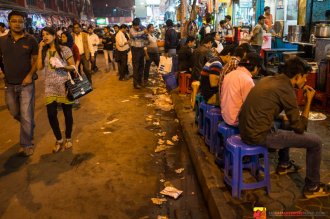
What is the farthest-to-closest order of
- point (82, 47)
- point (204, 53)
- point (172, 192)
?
point (82, 47) → point (204, 53) → point (172, 192)

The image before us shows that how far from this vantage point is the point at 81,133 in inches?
283

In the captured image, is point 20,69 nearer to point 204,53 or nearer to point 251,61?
point 251,61

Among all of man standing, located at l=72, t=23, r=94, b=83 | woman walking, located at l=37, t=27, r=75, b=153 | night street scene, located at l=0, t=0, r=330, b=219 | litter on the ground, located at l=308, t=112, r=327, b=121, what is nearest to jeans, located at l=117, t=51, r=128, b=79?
man standing, located at l=72, t=23, r=94, b=83

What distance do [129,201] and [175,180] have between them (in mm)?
909

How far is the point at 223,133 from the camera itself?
468 cm

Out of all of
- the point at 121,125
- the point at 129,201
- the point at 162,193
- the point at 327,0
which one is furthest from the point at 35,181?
the point at 327,0

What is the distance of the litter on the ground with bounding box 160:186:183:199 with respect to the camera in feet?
14.9

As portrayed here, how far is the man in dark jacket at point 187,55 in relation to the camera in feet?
30.9

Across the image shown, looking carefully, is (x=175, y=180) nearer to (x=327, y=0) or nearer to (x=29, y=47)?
(x=29, y=47)

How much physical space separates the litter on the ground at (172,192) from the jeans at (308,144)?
1416mm

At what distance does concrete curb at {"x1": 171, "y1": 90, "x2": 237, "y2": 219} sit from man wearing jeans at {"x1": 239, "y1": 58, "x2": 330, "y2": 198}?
2.48 feet

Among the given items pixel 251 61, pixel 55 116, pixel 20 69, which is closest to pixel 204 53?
pixel 251 61

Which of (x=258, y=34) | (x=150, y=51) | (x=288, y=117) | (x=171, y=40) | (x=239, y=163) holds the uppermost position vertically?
(x=258, y=34)

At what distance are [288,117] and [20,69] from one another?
4.25 m
